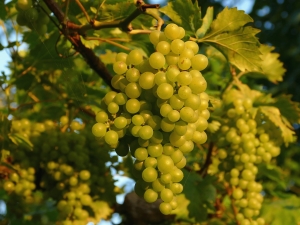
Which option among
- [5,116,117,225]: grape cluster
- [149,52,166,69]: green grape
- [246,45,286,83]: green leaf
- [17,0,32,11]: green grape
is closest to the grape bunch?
[149,52,166,69]: green grape

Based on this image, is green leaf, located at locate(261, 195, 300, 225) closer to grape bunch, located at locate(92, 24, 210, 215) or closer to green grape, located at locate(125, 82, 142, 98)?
grape bunch, located at locate(92, 24, 210, 215)

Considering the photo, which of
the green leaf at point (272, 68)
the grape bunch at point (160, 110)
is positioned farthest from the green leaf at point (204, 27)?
the green leaf at point (272, 68)

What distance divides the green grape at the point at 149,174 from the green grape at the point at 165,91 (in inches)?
5.1

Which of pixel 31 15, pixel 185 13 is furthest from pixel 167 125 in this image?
pixel 31 15

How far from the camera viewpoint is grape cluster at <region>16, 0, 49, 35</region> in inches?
39.2

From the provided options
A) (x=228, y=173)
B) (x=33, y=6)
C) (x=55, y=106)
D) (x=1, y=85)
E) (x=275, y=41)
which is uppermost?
(x=33, y=6)

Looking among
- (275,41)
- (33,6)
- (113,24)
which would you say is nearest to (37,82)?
(33,6)

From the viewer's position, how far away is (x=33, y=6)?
40.4 inches

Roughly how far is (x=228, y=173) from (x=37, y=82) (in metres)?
0.68

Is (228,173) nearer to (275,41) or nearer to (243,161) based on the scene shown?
(243,161)

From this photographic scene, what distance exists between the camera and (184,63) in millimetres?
735

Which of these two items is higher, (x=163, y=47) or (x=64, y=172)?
(x=163, y=47)

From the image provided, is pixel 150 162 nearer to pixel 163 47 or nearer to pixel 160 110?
pixel 160 110

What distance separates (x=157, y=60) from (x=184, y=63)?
0.05m
